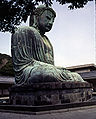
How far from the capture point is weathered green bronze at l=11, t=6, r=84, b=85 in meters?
7.40

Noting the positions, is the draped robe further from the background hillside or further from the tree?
the background hillside

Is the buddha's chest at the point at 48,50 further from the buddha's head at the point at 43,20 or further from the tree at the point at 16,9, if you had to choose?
the tree at the point at 16,9

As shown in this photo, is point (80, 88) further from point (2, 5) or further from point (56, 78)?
point (2, 5)

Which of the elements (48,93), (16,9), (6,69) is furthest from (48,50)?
(6,69)

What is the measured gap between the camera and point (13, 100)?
26.2ft

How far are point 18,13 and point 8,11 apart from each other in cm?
19

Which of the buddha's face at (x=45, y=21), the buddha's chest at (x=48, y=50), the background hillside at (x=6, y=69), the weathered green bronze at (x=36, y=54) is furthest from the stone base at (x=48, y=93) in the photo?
the background hillside at (x=6, y=69)

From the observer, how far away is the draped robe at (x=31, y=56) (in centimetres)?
771

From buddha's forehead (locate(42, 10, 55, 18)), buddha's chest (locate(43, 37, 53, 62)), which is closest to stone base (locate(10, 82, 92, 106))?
buddha's chest (locate(43, 37, 53, 62))

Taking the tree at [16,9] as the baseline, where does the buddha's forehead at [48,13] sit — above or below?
above

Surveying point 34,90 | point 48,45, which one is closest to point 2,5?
point 34,90

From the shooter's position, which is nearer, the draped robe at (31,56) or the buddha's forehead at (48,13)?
the draped robe at (31,56)

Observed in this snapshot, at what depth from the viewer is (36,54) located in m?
8.72

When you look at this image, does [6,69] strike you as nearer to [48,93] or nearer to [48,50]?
[48,50]
